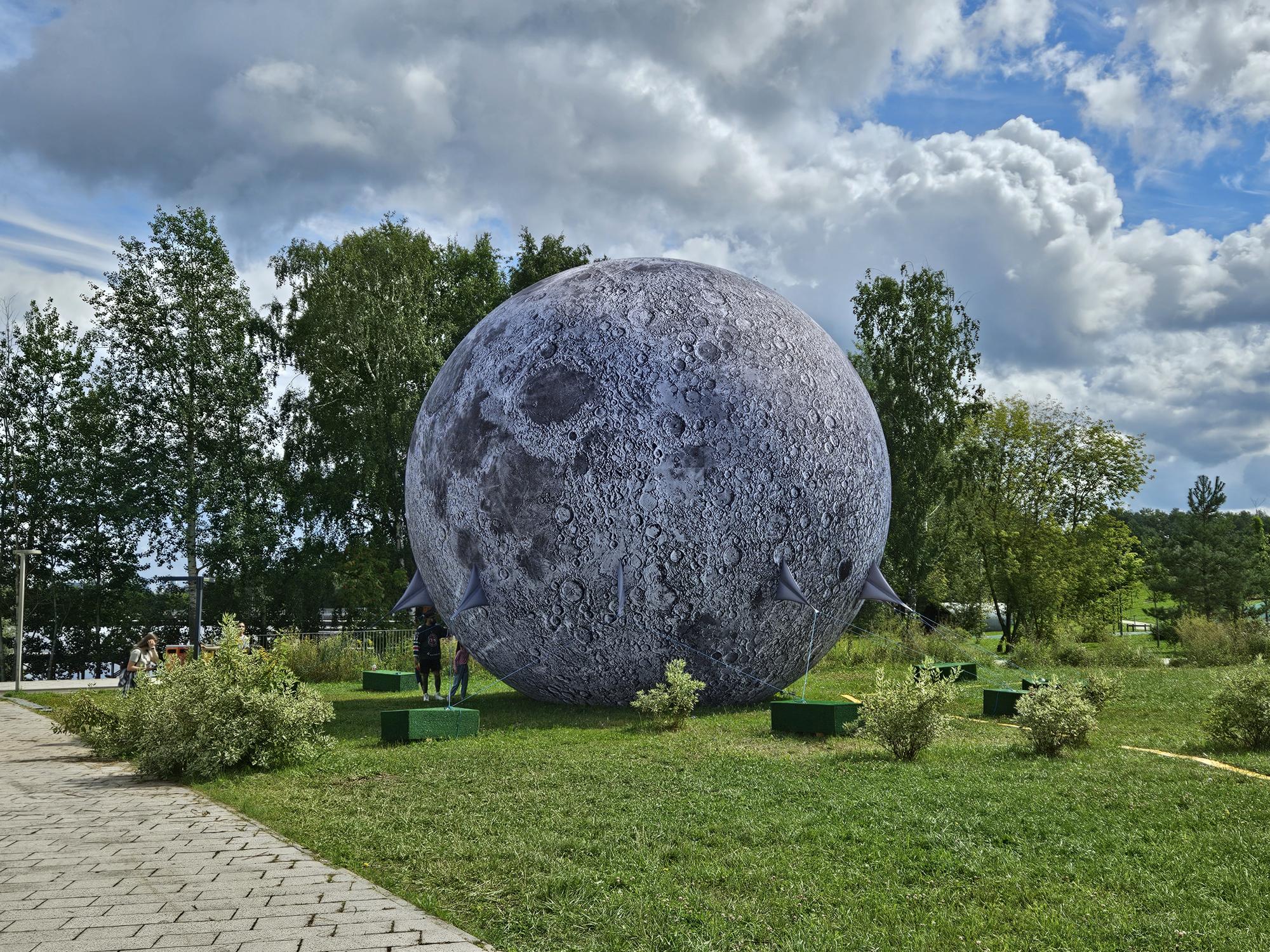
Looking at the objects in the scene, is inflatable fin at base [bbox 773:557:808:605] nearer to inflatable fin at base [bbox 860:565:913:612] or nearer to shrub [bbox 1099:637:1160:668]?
inflatable fin at base [bbox 860:565:913:612]

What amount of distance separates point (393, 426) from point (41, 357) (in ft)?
40.1

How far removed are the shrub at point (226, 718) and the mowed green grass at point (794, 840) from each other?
0.49m

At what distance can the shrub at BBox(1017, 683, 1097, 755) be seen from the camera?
10.5m

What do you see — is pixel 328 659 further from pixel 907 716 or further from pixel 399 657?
pixel 907 716

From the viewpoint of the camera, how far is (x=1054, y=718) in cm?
1046

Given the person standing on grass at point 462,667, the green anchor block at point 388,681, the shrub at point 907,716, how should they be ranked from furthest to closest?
the green anchor block at point 388,681, the person standing on grass at point 462,667, the shrub at point 907,716

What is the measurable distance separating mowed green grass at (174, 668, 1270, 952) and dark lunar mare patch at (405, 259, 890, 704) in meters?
1.91

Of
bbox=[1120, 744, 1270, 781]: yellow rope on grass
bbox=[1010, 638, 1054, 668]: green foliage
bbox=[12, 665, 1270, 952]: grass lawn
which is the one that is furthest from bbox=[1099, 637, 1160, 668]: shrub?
bbox=[1120, 744, 1270, 781]: yellow rope on grass

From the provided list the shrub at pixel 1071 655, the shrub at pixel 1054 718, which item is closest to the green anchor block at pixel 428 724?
the shrub at pixel 1054 718

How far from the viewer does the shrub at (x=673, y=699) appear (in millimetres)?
12500

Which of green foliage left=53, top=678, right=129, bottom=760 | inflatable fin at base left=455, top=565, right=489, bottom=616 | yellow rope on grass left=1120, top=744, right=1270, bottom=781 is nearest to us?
yellow rope on grass left=1120, top=744, right=1270, bottom=781

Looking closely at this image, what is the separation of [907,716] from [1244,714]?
3804 millimetres

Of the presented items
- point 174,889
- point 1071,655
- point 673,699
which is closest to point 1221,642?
point 1071,655

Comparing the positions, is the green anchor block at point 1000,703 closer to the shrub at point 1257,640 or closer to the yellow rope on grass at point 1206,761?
the yellow rope on grass at point 1206,761
